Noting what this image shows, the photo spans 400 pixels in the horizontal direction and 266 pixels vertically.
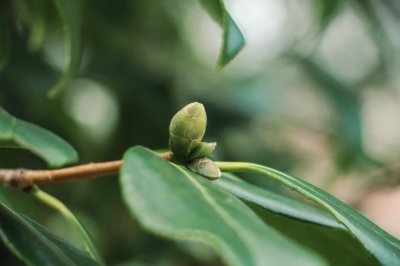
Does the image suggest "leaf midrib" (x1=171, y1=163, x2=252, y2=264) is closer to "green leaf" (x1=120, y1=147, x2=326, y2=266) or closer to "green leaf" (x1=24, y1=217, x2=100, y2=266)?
"green leaf" (x1=120, y1=147, x2=326, y2=266)

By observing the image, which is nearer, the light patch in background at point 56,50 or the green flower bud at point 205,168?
the green flower bud at point 205,168

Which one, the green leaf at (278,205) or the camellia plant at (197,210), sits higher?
the green leaf at (278,205)

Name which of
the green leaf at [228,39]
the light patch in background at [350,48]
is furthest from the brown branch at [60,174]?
the light patch in background at [350,48]

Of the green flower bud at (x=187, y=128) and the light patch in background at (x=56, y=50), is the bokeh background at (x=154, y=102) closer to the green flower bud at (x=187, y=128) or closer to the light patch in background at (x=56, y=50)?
the light patch in background at (x=56, y=50)

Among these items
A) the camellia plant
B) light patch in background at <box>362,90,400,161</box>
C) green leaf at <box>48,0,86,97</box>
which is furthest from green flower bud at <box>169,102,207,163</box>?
light patch in background at <box>362,90,400,161</box>

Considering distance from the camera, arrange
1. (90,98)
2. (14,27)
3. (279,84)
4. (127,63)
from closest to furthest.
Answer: (14,27) < (127,63) < (90,98) < (279,84)

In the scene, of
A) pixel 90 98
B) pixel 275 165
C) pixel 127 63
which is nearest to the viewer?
pixel 127 63

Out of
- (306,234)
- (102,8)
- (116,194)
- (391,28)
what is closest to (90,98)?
(116,194)

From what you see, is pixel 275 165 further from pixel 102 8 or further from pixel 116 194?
pixel 102 8
